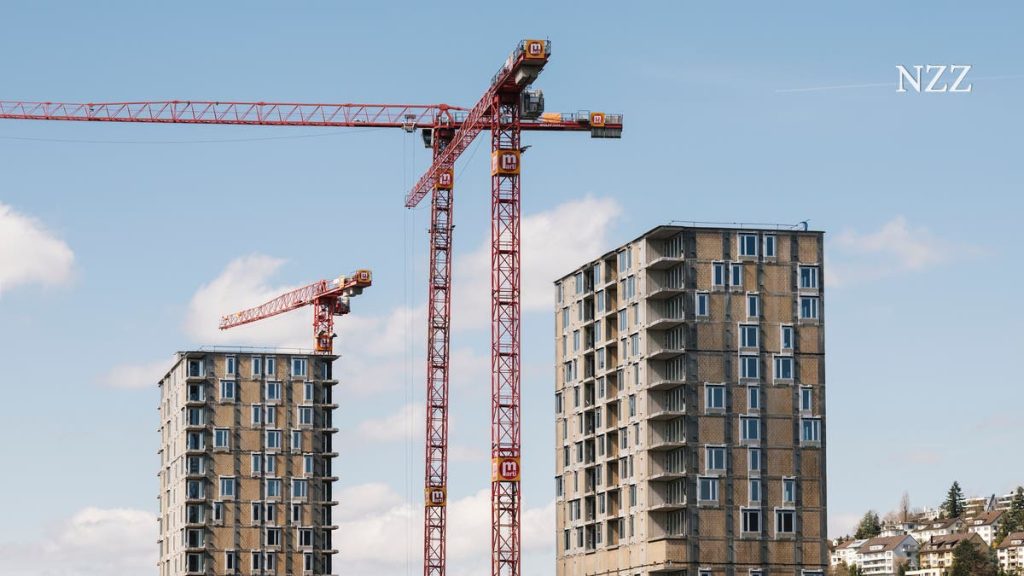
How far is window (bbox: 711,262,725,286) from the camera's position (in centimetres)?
15788

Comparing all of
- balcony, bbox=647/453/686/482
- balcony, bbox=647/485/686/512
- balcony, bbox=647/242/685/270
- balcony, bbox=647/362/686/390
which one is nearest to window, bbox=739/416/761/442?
balcony, bbox=647/453/686/482

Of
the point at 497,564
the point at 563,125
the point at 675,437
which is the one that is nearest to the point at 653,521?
the point at 675,437

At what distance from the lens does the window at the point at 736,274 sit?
158m

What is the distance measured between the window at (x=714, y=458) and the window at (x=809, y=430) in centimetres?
702

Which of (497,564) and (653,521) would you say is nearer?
(653,521)

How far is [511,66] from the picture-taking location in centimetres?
16962

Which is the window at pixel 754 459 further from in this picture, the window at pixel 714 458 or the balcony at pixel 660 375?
the balcony at pixel 660 375

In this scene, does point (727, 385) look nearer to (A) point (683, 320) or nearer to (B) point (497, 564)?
(A) point (683, 320)

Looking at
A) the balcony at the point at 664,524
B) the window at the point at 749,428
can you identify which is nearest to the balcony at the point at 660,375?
the window at the point at 749,428

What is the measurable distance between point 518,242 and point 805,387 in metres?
32.0

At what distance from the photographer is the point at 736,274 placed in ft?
519

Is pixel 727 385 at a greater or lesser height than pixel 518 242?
lesser

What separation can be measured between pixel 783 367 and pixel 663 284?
11788 millimetres

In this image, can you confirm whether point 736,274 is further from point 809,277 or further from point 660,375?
point 660,375
